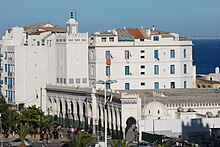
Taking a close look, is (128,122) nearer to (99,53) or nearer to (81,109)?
(81,109)

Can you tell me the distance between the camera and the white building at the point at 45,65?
308ft

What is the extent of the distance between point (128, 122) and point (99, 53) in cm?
2000

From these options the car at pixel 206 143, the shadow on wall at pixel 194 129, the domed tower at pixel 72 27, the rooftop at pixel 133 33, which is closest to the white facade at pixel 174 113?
the shadow on wall at pixel 194 129

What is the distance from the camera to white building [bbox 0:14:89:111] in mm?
94000

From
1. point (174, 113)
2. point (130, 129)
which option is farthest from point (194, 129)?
point (174, 113)

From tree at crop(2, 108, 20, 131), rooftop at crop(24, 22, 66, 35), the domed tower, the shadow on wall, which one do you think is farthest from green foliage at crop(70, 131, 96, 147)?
rooftop at crop(24, 22, 66, 35)

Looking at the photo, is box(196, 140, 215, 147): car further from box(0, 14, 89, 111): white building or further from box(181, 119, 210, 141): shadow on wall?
box(0, 14, 89, 111): white building

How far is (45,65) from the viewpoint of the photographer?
96125 mm

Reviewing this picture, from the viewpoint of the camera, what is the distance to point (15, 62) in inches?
3752

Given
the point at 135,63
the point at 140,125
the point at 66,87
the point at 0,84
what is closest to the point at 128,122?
the point at 140,125

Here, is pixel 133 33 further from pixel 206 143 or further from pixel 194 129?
pixel 206 143

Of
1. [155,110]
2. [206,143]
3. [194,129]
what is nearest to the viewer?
[206,143]

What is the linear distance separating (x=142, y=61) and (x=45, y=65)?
10.1m

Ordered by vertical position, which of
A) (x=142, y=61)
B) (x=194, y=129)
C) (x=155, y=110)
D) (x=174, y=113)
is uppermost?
(x=142, y=61)
